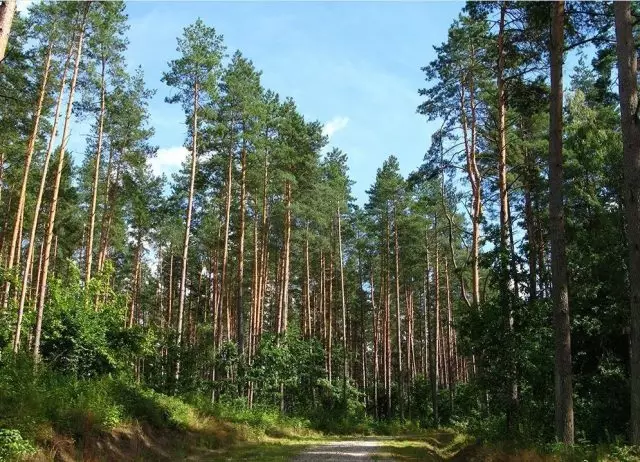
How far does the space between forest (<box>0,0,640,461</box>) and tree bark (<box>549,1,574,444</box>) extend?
0.13 feet

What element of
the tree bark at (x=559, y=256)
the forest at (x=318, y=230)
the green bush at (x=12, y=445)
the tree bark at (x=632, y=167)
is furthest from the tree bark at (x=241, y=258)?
the tree bark at (x=632, y=167)

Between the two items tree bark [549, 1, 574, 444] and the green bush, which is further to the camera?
tree bark [549, 1, 574, 444]

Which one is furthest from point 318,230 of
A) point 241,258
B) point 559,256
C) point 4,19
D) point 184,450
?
point 4,19

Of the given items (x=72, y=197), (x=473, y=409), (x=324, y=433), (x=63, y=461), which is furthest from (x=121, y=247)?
(x=63, y=461)

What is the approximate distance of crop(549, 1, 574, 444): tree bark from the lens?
31.2 feet

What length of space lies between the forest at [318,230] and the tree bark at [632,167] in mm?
29

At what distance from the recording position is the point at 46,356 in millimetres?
15281

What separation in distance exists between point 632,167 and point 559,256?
82.8 inches

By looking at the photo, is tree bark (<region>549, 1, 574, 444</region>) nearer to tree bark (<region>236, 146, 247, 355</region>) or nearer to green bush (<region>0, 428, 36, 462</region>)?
green bush (<region>0, 428, 36, 462</region>)

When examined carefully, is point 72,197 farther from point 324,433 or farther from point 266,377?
point 324,433

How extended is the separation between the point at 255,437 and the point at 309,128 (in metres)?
16.9

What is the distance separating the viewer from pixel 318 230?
34.3 metres

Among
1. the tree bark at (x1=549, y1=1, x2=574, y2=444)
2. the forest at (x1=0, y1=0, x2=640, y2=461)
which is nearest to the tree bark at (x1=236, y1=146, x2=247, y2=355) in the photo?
the forest at (x1=0, y1=0, x2=640, y2=461)

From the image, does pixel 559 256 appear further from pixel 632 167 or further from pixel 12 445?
pixel 12 445
